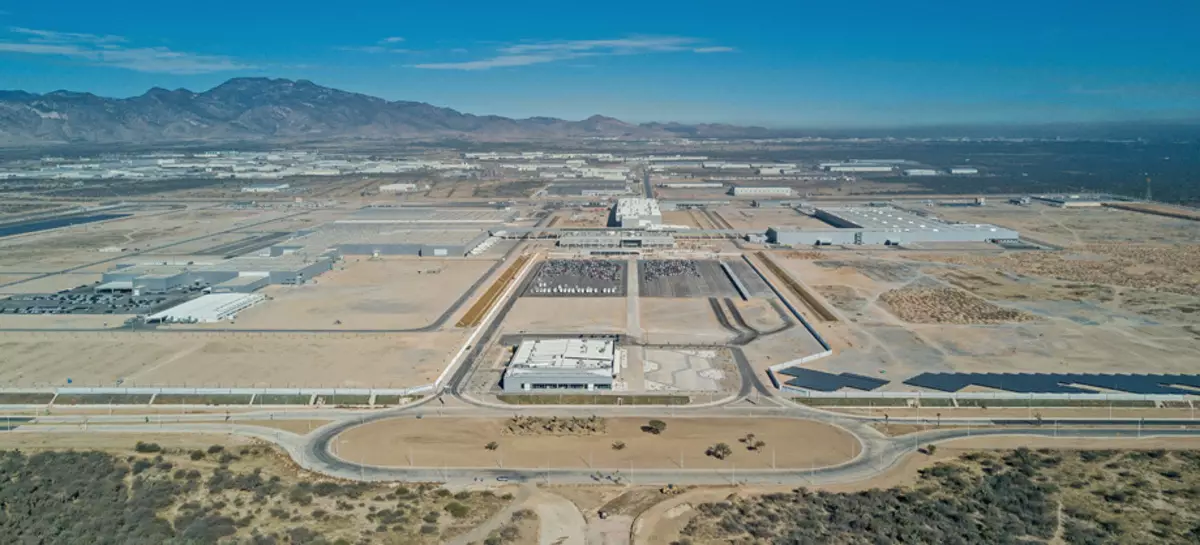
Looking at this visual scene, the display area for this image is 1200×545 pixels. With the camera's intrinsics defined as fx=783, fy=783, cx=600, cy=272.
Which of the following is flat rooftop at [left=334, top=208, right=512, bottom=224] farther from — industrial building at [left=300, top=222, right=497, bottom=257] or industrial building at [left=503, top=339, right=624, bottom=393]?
industrial building at [left=503, top=339, right=624, bottom=393]

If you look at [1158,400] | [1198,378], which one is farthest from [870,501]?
[1198,378]

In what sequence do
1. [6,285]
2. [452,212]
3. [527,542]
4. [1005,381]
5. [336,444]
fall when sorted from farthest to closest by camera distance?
[452,212] → [6,285] → [1005,381] → [336,444] → [527,542]

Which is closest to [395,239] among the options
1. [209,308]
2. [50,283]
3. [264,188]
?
[209,308]

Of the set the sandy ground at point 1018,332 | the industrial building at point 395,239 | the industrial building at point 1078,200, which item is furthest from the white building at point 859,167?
the sandy ground at point 1018,332

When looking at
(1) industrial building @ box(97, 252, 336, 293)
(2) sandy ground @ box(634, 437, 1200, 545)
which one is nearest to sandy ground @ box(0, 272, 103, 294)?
(1) industrial building @ box(97, 252, 336, 293)

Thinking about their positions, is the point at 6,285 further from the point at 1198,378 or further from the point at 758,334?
the point at 1198,378

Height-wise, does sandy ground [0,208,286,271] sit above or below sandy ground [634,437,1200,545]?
above
